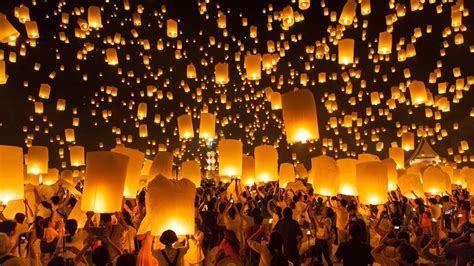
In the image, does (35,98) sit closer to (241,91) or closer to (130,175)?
(241,91)

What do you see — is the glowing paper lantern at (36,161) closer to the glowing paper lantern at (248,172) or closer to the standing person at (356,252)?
the glowing paper lantern at (248,172)

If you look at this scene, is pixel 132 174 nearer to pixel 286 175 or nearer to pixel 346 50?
pixel 286 175

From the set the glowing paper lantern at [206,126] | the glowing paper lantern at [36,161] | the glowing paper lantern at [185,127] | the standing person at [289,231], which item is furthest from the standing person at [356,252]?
the glowing paper lantern at [36,161]

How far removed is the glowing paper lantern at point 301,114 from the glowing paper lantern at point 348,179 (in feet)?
6.78

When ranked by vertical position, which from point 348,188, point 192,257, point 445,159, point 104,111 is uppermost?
point 104,111

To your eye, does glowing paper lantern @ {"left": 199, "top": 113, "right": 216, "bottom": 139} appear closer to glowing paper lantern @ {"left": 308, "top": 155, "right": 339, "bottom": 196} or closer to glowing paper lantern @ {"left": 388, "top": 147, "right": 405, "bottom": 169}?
glowing paper lantern @ {"left": 308, "top": 155, "right": 339, "bottom": 196}

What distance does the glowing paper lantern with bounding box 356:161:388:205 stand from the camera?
24.4ft

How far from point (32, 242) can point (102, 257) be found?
3033 mm

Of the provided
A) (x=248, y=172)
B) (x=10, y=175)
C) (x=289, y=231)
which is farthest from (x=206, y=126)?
(x=10, y=175)

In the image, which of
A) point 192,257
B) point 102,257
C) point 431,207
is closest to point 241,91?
point 431,207

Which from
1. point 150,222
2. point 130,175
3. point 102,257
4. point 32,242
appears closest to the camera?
point 102,257

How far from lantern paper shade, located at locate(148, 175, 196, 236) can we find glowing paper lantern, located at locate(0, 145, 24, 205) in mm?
2693

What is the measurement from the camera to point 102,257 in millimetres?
3979

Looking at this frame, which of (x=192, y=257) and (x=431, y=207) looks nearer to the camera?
(x=192, y=257)
